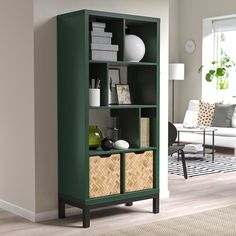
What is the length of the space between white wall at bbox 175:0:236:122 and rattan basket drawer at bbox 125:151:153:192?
18.7 ft

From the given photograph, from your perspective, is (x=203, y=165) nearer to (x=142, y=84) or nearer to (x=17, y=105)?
(x=142, y=84)

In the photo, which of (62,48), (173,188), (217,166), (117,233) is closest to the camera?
(117,233)

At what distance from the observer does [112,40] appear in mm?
4285

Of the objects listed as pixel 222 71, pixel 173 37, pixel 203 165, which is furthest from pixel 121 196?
pixel 173 37

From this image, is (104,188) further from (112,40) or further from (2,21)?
(2,21)

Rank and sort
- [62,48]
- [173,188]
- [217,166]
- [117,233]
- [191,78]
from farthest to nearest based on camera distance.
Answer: [191,78] → [217,166] → [173,188] → [62,48] → [117,233]

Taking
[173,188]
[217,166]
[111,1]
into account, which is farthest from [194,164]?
[111,1]

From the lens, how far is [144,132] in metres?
4.40

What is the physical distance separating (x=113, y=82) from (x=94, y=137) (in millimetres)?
554

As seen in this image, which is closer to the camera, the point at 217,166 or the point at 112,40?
Result: the point at 112,40

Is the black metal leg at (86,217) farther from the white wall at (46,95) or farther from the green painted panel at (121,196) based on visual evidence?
the white wall at (46,95)

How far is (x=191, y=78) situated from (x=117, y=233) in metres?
6.55

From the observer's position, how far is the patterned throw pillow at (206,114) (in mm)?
9203

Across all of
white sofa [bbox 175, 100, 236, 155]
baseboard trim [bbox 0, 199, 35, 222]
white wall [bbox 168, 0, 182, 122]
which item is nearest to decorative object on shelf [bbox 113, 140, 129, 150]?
baseboard trim [bbox 0, 199, 35, 222]
